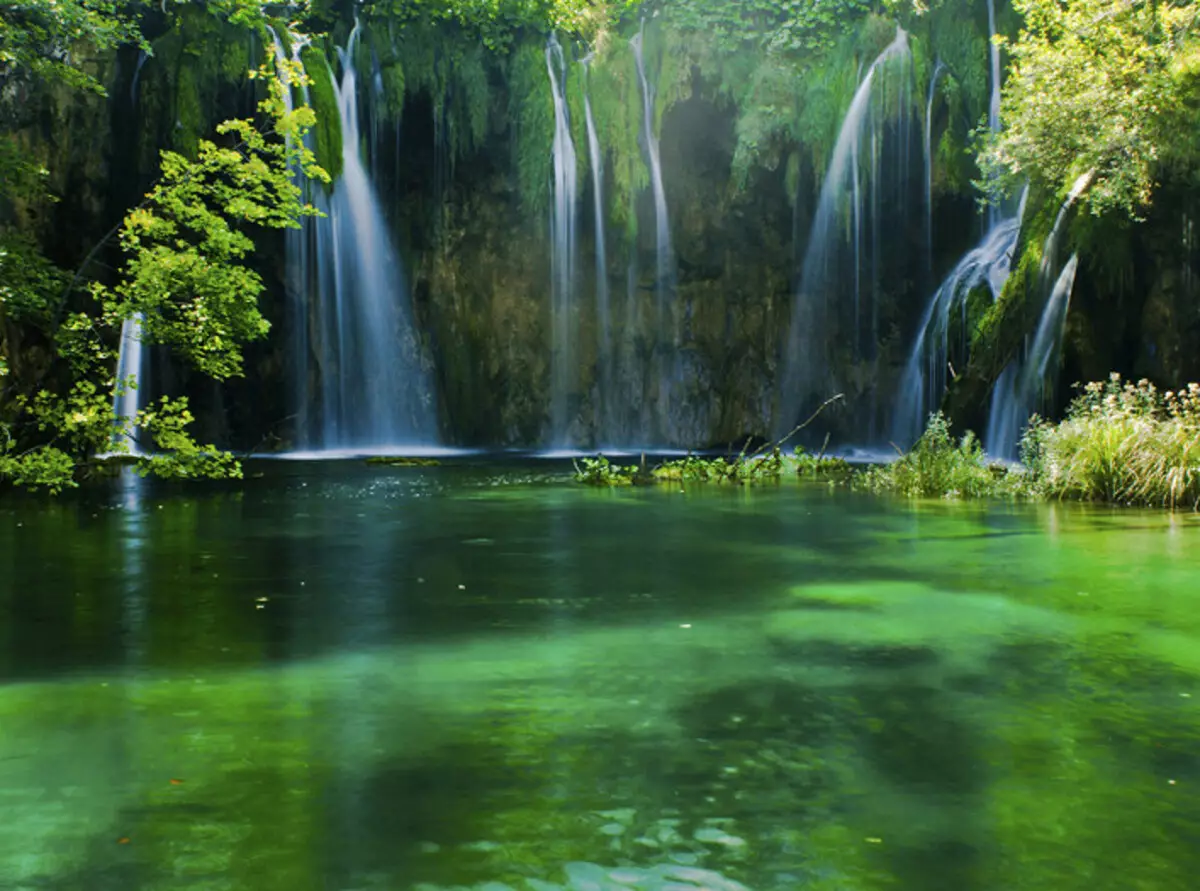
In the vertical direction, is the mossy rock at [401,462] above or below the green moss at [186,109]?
below

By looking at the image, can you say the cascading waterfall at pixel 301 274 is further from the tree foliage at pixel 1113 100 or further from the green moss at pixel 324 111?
the tree foliage at pixel 1113 100

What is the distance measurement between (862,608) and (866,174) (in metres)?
20.7

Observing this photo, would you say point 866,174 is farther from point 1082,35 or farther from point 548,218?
point 1082,35

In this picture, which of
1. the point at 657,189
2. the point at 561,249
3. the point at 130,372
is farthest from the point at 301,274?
the point at 657,189

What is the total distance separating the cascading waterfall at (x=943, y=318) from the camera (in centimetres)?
2191

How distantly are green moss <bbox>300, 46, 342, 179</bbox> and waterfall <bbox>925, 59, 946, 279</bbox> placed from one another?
12429mm

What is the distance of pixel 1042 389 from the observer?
62.3ft

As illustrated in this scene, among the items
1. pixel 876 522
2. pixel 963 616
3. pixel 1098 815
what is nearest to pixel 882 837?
pixel 1098 815

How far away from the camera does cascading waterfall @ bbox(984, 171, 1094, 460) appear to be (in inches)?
736

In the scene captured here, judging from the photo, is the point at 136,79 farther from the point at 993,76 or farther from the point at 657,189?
the point at 993,76

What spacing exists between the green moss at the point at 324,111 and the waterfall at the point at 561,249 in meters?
4.84

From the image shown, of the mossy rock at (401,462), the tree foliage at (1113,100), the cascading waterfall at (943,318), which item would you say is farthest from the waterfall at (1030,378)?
the mossy rock at (401,462)

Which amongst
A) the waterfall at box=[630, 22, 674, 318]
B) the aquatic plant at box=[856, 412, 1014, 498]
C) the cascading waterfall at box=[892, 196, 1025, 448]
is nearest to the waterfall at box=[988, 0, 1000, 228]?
the cascading waterfall at box=[892, 196, 1025, 448]

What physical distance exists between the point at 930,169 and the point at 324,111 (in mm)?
12844
